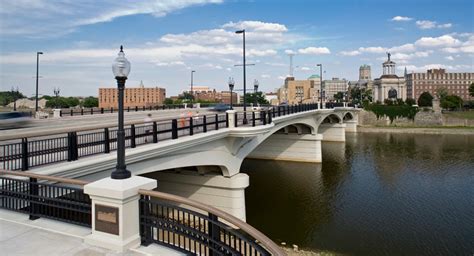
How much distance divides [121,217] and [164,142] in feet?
26.4

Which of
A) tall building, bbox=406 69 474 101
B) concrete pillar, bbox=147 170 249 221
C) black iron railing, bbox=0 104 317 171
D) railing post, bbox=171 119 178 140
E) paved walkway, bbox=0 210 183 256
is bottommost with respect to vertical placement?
concrete pillar, bbox=147 170 249 221

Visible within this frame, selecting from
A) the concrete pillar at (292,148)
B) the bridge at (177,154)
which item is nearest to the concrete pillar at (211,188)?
the bridge at (177,154)

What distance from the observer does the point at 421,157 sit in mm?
43469

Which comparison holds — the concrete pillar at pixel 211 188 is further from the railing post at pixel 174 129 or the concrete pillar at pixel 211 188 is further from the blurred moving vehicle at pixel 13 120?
the blurred moving vehicle at pixel 13 120

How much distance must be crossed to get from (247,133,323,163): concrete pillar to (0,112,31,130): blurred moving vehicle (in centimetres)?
2653

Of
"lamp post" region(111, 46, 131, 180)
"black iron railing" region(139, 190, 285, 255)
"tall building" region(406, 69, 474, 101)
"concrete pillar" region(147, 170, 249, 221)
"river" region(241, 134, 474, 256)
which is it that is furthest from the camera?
"tall building" region(406, 69, 474, 101)

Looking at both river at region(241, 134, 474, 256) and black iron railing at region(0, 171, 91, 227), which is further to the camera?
river at region(241, 134, 474, 256)

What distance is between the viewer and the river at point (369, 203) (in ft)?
59.5

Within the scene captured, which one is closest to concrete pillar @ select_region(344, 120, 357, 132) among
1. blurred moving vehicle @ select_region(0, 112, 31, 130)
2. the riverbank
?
the riverbank

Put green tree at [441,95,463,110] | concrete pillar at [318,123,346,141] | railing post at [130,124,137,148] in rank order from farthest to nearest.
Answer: green tree at [441,95,463,110] → concrete pillar at [318,123,346,141] → railing post at [130,124,137,148]

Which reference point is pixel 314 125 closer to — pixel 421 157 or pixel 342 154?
pixel 342 154

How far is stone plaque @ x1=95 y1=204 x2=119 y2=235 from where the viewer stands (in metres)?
6.05

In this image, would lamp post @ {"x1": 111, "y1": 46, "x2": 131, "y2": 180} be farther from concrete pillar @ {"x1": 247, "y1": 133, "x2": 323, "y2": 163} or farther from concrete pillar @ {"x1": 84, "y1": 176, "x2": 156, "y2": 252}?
concrete pillar @ {"x1": 247, "y1": 133, "x2": 323, "y2": 163}

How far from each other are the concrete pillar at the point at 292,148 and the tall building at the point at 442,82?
496 feet
